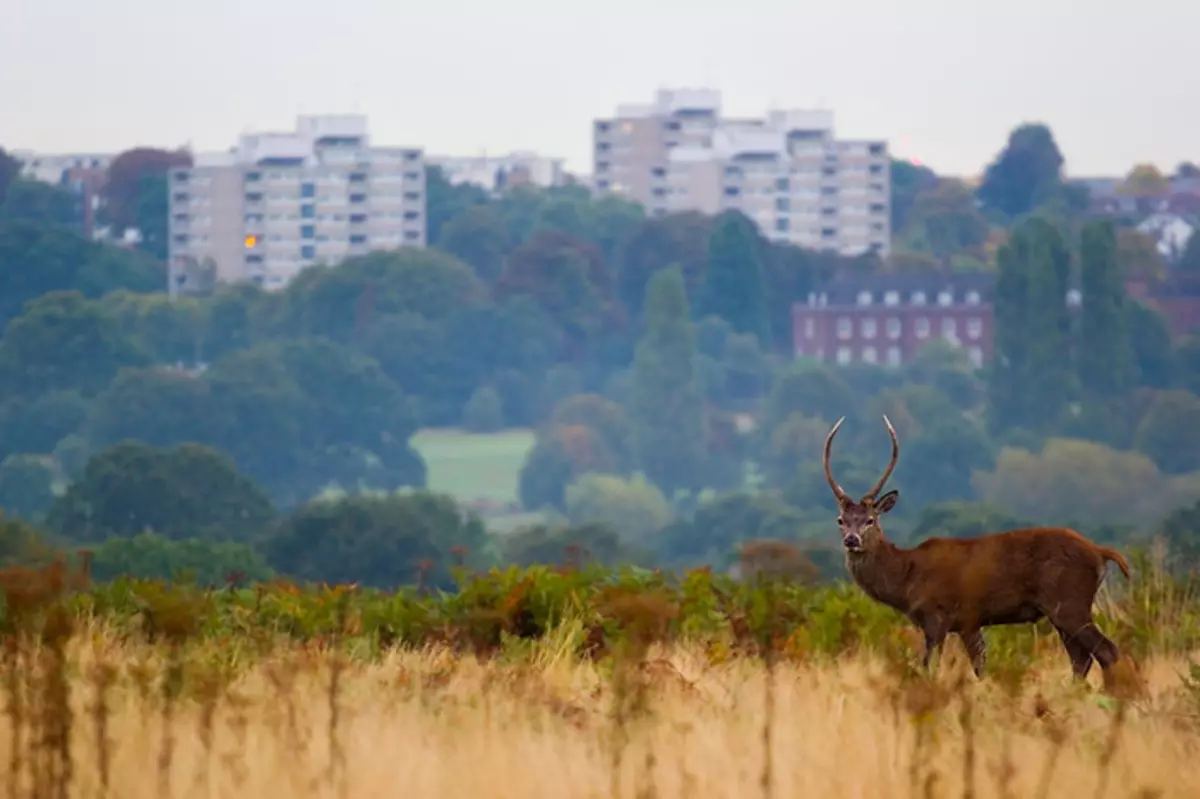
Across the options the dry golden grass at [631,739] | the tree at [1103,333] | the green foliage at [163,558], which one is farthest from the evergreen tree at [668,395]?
the dry golden grass at [631,739]

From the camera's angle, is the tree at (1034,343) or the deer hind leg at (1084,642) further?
the tree at (1034,343)

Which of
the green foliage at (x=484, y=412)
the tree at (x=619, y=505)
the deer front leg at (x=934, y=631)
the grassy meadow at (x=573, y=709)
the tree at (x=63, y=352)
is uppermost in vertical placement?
the deer front leg at (x=934, y=631)

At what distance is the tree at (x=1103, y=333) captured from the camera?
168000mm

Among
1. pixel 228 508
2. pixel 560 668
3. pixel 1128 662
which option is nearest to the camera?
pixel 1128 662

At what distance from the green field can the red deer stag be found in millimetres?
144683

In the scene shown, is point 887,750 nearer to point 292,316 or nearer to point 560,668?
point 560,668

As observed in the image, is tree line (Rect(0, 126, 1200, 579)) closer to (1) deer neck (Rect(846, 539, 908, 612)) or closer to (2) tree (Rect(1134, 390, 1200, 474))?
(2) tree (Rect(1134, 390, 1200, 474))

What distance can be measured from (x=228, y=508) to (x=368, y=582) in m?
16.2

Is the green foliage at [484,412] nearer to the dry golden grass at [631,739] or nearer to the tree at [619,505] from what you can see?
the tree at [619,505]

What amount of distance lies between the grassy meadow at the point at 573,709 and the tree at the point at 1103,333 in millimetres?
154335

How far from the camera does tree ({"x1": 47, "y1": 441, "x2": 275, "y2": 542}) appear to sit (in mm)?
111125

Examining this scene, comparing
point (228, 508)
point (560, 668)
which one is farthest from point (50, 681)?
point (228, 508)

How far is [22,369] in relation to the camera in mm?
173125

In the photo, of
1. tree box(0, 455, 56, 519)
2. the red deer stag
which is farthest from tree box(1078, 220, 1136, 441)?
the red deer stag
